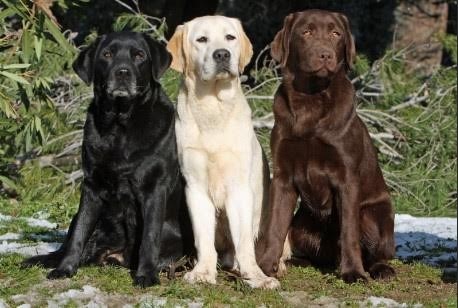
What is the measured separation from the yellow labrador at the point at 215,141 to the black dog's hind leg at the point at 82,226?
0.55 meters

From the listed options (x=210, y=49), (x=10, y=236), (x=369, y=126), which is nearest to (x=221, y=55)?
(x=210, y=49)

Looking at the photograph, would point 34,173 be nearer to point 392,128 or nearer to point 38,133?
point 38,133

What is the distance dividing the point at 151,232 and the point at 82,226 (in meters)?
0.41

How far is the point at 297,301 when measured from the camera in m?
4.66

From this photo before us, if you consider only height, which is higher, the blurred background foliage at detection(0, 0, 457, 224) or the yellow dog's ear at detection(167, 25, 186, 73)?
the yellow dog's ear at detection(167, 25, 186, 73)

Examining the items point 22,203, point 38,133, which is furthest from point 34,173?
point 38,133

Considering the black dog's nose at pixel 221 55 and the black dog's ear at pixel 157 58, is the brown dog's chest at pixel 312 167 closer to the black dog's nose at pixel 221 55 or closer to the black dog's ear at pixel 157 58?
the black dog's nose at pixel 221 55

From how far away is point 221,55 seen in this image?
508cm

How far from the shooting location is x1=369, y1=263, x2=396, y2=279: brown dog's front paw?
5.30 meters

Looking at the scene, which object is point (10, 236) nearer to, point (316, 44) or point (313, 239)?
point (313, 239)

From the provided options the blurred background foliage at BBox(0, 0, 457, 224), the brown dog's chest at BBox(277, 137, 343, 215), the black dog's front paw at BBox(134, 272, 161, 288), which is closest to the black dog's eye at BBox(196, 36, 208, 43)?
the brown dog's chest at BBox(277, 137, 343, 215)

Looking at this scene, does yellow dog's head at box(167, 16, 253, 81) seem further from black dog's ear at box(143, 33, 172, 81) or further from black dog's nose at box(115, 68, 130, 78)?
black dog's nose at box(115, 68, 130, 78)

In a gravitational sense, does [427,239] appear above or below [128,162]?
below

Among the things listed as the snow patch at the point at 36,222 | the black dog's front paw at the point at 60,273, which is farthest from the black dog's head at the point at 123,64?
the snow patch at the point at 36,222
